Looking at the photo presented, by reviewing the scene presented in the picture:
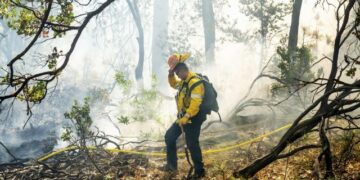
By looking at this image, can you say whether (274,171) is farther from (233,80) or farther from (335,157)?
(233,80)

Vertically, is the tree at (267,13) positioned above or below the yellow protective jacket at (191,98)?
above

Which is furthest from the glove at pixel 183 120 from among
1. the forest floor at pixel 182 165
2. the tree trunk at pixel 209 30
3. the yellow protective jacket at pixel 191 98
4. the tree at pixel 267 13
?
the tree trunk at pixel 209 30

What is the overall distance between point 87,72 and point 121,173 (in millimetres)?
33094

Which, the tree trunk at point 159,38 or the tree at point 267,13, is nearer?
the tree at point 267,13

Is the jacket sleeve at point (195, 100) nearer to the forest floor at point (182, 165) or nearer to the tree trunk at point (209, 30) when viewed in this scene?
the forest floor at point (182, 165)

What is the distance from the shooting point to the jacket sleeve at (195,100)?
227 inches

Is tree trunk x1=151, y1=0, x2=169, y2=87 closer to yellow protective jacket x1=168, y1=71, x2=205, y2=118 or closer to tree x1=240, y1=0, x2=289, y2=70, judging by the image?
tree x1=240, y1=0, x2=289, y2=70

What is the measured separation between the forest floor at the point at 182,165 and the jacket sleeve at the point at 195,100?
81cm

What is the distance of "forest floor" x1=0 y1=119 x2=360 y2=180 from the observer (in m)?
5.34

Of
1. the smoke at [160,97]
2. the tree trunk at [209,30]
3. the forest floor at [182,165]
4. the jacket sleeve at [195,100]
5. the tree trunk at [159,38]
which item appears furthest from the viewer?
the tree trunk at [159,38]

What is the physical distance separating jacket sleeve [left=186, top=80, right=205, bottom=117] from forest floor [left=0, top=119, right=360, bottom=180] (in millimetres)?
814

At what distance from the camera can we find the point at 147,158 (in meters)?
7.16

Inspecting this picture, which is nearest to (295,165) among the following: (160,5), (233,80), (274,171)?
(274,171)

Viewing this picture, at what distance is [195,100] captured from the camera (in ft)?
19.0
